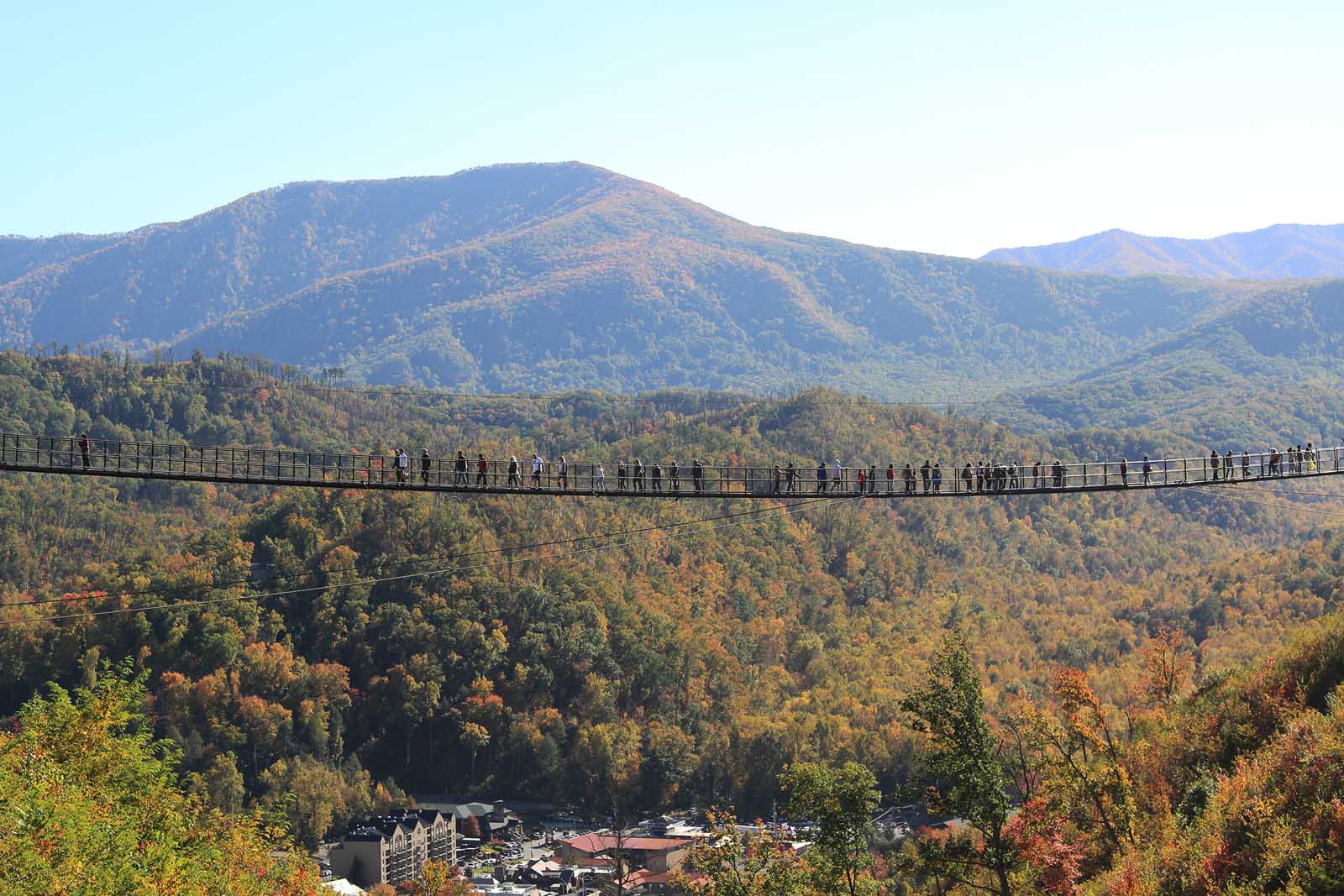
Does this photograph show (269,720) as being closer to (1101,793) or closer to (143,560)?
(143,560)

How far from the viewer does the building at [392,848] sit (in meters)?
84.6

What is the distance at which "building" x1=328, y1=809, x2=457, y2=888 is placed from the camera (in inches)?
3329

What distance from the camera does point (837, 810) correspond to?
37375 millimetres

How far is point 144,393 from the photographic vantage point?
183375 mm

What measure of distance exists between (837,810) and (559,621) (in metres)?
83.0

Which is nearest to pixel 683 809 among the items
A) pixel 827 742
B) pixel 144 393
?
pixel 827 742

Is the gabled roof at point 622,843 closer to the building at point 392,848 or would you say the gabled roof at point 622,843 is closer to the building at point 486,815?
the building at point 486,815

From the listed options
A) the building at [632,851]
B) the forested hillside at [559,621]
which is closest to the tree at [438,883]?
the building at [632,851]

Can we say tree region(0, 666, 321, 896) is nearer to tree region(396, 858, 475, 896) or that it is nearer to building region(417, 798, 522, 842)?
tree region(396, 858, 475, 896)

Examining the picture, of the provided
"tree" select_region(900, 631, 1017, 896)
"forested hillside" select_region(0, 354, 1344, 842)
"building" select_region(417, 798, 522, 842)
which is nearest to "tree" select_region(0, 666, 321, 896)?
"tree" select_region(900, 631, 1017, 896)

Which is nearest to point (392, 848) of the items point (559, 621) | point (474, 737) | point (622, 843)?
point (622, 843)

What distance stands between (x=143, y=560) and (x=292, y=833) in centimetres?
3253

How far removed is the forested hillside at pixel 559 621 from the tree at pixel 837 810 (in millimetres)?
51442

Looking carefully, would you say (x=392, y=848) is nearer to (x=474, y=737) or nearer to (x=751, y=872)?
(x=474, y=737)
